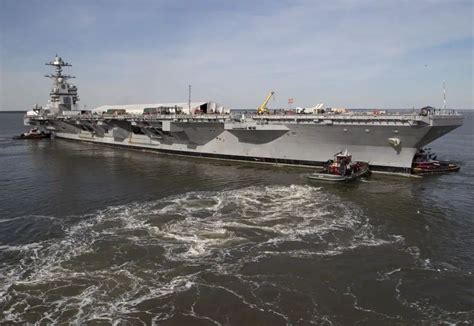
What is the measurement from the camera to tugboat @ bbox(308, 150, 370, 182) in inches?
1074

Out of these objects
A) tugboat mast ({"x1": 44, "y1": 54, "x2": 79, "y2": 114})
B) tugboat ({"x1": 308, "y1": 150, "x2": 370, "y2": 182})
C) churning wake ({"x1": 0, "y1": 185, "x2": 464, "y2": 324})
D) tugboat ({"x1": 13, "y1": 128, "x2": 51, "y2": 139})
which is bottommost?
churning wake ({"x1": 0, "y1": 185, "x2": 464, "y2": 324})

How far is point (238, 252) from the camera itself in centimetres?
1515

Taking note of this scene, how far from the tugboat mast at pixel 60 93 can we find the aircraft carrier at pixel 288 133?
14782 millimetres

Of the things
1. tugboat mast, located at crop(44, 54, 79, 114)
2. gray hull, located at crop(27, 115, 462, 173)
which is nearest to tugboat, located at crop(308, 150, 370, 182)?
gray hull, located at crop(27, 115, 462, 173)

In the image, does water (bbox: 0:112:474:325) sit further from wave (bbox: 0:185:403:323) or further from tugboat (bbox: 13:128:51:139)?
tugboat (bbox: 13:128:51:139)

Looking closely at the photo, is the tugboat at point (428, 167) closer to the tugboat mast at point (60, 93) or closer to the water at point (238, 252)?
the water at point (238, 252)

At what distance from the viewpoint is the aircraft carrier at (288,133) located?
28125 mm

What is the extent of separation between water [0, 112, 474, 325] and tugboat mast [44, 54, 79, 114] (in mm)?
35443

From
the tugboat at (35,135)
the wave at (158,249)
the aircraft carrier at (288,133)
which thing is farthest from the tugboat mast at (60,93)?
the wave at (158,249)

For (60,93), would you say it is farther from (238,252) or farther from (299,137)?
(238,252)

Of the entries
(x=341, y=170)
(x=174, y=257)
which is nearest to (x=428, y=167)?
(x=341, y=170)

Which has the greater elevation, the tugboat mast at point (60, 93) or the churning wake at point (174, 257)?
the tugboat mast at point (60, 93)

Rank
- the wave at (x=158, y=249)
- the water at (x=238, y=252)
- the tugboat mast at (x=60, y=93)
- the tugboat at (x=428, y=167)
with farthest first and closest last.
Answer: the tugboat mast at (x=60, y=93) < the tugboat at (x=428, y=167) < the wave at (x=158, y=249) < the water at (x=238, y=252)

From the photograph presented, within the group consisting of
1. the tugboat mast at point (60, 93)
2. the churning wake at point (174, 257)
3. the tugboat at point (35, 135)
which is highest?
the tugboat mast at point (60, 93)
